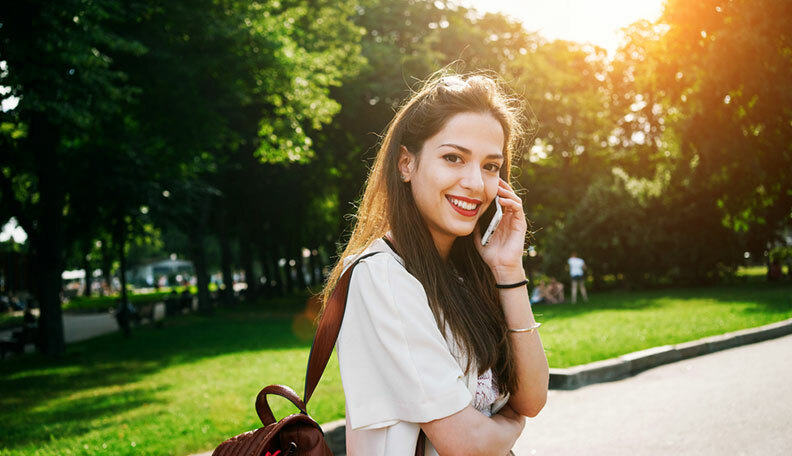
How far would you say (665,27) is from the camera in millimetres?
15477

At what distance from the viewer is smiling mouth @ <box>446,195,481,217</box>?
7.34ft

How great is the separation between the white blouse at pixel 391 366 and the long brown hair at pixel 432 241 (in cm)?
16

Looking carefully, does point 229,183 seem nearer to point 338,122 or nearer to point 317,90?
point 338,122

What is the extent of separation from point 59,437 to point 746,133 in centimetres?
1436

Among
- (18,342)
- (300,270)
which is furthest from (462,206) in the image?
(300,270)

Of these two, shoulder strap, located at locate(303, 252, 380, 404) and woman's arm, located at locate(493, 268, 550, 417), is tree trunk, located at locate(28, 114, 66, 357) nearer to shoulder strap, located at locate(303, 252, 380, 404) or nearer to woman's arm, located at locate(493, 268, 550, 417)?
shoulder strap, located at locate(303, 252, 380, 404)

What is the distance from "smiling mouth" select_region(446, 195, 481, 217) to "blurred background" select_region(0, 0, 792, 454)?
2.16ft

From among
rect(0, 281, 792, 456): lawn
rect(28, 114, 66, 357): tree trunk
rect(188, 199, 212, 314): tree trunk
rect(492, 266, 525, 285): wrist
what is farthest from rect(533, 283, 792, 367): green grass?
rect(188, 199, 212, 314): tree trunk

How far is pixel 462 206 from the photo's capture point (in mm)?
2252

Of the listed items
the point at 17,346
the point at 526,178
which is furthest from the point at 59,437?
the point at 526,178

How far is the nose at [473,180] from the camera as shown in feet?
7.26

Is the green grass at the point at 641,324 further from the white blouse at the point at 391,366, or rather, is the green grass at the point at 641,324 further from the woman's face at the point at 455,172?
the white blouse at the point at 391,366

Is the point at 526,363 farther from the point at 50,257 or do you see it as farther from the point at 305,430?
the point at 50,257

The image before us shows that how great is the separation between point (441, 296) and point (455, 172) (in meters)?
0.43
